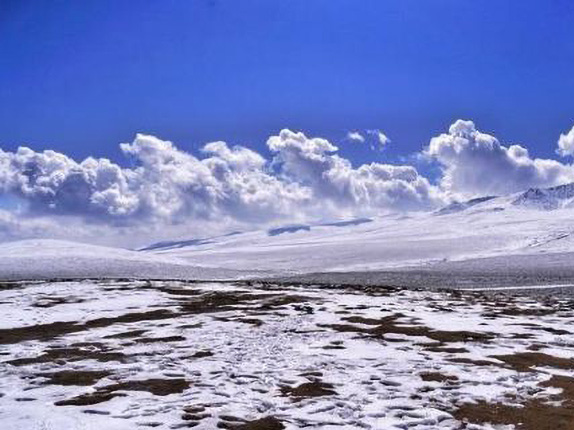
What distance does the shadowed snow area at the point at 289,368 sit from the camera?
9039mm

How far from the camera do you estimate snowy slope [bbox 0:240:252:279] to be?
58.3 m

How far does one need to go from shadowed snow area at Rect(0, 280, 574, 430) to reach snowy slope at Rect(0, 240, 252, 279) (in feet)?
118

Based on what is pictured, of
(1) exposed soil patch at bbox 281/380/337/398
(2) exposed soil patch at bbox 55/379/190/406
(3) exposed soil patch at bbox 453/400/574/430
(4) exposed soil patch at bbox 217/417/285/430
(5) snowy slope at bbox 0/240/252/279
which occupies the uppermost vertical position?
(5) snowy slope at bbox 0/240/252/279

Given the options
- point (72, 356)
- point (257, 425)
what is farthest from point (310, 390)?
point (72, 356)

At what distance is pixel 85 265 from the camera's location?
66625mm

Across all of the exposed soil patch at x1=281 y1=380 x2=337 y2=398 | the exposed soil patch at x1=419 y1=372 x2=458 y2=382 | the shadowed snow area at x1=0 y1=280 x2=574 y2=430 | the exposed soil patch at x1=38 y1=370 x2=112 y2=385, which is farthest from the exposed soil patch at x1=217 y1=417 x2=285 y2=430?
the exposed soil patch at x1=419 y1=372 x2=458 y2=382

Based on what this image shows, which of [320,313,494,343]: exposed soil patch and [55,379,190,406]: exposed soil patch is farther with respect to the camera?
[320,313,494,343]: exposed soil patch

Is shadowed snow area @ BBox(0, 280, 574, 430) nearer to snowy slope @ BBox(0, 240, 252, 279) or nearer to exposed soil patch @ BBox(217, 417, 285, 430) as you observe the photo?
exposed soil patch @ BBox(217, 417, 285, 430)

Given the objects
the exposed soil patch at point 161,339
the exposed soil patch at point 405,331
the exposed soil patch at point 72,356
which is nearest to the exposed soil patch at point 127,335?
the exposed soil patch at point 161,339

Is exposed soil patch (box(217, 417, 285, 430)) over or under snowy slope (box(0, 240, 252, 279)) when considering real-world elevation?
under

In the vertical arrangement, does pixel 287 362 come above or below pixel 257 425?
above

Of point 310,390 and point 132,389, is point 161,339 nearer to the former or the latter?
point 132,389

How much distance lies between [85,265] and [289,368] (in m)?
59.3

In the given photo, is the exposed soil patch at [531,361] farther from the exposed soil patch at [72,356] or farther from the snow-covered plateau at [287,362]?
the exposed soil patch at [72,356]
